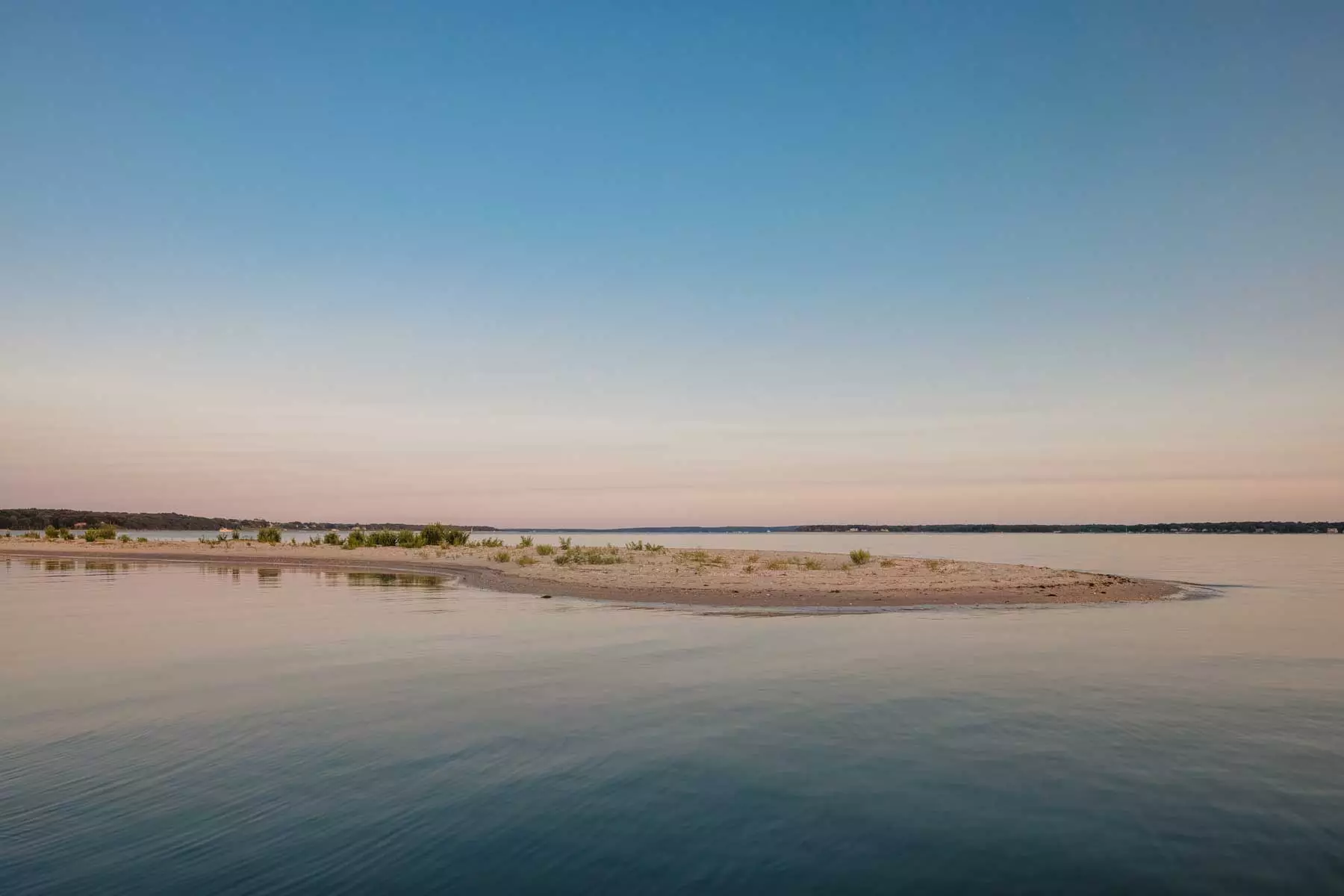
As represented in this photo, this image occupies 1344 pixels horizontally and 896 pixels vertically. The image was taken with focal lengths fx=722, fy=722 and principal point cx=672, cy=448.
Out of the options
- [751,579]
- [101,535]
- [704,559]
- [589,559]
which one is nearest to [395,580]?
[589,559]

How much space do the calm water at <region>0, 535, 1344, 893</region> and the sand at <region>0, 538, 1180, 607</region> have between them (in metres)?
9.66

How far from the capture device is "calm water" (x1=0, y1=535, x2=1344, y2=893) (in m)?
7.32

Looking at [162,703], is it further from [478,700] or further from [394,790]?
[394,790]

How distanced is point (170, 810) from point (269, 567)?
50.1m

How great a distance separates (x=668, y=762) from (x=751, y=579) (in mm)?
27976

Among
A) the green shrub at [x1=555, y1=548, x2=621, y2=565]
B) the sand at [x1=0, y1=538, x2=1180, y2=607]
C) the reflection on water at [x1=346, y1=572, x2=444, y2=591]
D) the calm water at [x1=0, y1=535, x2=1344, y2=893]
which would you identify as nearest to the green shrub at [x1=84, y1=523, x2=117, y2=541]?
the sand at [x1=0, y1=538, x2=1180, y2=607]

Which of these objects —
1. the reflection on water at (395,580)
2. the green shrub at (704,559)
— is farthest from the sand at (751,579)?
the reflection on water at (395,580)

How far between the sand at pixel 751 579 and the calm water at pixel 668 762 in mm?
9664

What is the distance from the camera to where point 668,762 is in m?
10.5

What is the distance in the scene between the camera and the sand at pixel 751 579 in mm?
31188

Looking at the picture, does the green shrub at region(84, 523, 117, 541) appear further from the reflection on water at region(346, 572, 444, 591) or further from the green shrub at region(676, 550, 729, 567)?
the green shrub at region(676, 550, 729, 567)

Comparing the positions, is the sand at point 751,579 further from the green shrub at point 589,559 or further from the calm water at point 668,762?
the calm water at point 668,762

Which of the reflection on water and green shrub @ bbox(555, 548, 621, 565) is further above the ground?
green shrub @ bbox(555, 548, 621, 565)

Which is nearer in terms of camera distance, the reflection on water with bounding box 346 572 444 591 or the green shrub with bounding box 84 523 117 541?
the reflection on water with bounding box 346 572 444 591
